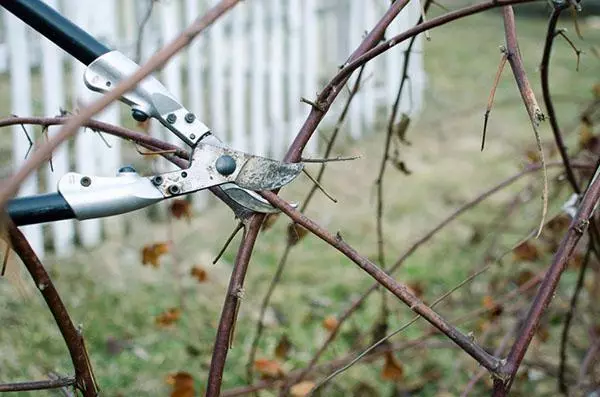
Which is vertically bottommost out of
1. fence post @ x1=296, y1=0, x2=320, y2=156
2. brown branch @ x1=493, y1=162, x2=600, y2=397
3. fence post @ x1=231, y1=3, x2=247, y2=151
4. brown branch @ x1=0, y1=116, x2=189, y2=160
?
brown branch @ x1=493, y1=162, x2=600, y2=397

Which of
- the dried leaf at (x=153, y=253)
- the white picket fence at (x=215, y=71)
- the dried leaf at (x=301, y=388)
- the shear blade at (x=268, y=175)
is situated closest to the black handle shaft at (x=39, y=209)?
the shear blade at (x=268, y=175)

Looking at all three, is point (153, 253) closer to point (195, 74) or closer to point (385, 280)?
point (385, 280)

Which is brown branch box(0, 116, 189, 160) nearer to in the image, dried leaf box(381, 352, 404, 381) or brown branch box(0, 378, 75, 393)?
brown branch box(0, 378, 75, 393)

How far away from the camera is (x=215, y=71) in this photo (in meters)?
4.74

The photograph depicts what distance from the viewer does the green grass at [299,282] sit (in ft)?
9.64

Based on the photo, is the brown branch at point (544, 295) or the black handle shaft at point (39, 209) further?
the brown branch at point (544, 295)

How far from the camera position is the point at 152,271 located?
3787 mm

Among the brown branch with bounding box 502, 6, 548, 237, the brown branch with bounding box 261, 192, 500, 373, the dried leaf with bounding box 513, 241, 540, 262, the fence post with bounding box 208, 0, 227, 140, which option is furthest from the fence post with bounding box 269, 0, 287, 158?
the brown branch with bounding box 261, 192, 500, 373

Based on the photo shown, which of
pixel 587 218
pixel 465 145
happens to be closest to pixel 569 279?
pixel 465 145

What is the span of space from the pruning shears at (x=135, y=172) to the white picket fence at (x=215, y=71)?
2.21 metres

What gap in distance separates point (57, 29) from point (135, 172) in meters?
0.20

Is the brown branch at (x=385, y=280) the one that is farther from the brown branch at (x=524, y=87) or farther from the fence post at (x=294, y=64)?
the fence post at (x=294, y=64)

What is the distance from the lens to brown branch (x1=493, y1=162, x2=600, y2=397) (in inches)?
44.3

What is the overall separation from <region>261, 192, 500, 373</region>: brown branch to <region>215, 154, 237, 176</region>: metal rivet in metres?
0.05
